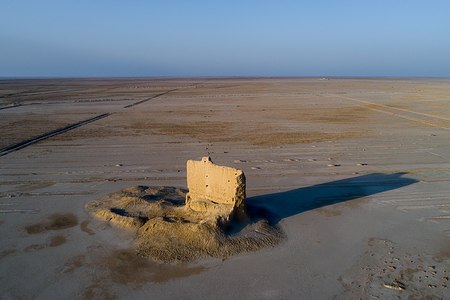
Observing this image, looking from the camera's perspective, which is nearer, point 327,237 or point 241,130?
point 327,237

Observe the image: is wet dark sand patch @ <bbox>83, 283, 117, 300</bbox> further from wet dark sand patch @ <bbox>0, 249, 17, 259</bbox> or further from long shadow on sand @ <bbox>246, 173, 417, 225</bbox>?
long shadow on sand @ <bbox>246, 173, 417, 225</bbox>

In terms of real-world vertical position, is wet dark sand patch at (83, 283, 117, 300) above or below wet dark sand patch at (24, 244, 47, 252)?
below

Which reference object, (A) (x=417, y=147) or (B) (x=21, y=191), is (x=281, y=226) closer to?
(B) (x=21, y=191)

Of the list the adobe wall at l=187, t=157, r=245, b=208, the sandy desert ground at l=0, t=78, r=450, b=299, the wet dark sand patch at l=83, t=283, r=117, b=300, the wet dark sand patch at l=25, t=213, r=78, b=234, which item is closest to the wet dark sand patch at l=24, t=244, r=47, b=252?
the sandy desert ground at l=0, t=78, r=450, b=299

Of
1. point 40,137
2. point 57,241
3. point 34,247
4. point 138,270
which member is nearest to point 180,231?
point 138,270

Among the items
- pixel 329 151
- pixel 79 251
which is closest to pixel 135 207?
pixel 79 251

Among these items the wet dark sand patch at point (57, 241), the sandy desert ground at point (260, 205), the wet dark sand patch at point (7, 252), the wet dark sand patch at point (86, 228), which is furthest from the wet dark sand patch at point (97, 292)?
the wet dark sand patch at point (7, 252)

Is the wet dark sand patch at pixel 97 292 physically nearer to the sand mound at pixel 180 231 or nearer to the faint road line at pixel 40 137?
the sand mound at pixel 180 231
